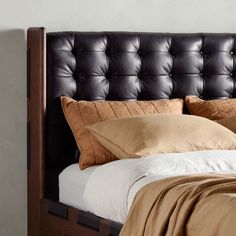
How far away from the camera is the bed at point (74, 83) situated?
381cm

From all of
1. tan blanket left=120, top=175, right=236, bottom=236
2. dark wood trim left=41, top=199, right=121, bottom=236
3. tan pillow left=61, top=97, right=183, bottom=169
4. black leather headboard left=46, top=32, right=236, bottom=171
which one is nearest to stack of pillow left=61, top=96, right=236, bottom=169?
tan pillow left=61, top=97, right=183, bottom=169

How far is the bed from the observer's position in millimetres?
3811

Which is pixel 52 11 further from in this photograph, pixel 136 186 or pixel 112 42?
pixel 136 186

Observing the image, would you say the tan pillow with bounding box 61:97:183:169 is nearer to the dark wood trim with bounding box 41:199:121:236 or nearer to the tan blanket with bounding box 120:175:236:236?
the dark wood trim with bounding box 41:199:121:236

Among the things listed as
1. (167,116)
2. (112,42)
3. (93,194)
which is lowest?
(93,194)

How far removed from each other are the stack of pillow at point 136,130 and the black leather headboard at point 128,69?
10 cm

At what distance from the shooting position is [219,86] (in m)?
4.28

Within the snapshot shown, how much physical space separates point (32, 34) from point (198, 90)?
3.12 feet

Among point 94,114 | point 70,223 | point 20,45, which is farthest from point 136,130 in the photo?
point 20,45

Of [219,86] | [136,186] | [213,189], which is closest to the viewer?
[213,189]

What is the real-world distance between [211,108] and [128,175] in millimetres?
988

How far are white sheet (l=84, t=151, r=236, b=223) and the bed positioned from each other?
0.58 ft

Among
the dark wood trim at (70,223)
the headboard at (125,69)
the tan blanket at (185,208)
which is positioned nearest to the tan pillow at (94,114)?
the headboard at (125,69)

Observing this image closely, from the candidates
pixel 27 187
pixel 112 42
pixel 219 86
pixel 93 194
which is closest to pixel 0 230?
pixel 27 187
